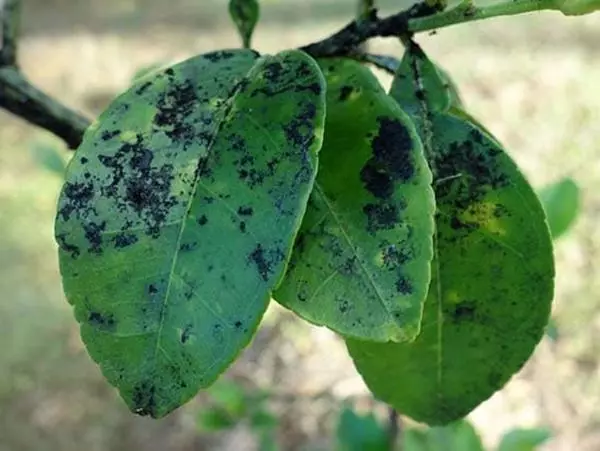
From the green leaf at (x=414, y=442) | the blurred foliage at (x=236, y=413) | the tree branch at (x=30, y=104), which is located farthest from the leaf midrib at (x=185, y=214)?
the blurred foliage at (x=236, y=413)

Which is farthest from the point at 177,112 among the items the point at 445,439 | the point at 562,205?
the point at 445,439

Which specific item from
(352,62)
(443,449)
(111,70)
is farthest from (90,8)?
(352,62)

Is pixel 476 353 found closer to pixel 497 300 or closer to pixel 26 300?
pixel 497 300

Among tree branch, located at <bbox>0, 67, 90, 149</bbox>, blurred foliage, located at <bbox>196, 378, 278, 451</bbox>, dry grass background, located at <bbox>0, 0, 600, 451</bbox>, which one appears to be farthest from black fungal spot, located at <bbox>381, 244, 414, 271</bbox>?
dry grass background, located at <bbox>0, 0, 600, 451</bbox>

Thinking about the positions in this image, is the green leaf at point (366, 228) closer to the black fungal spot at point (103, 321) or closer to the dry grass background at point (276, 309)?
the black fungal spot at point (103, 321)

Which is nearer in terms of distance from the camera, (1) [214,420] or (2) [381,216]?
(2) [381,216]

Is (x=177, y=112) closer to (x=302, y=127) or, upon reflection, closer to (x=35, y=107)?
(x=302, y=127)
